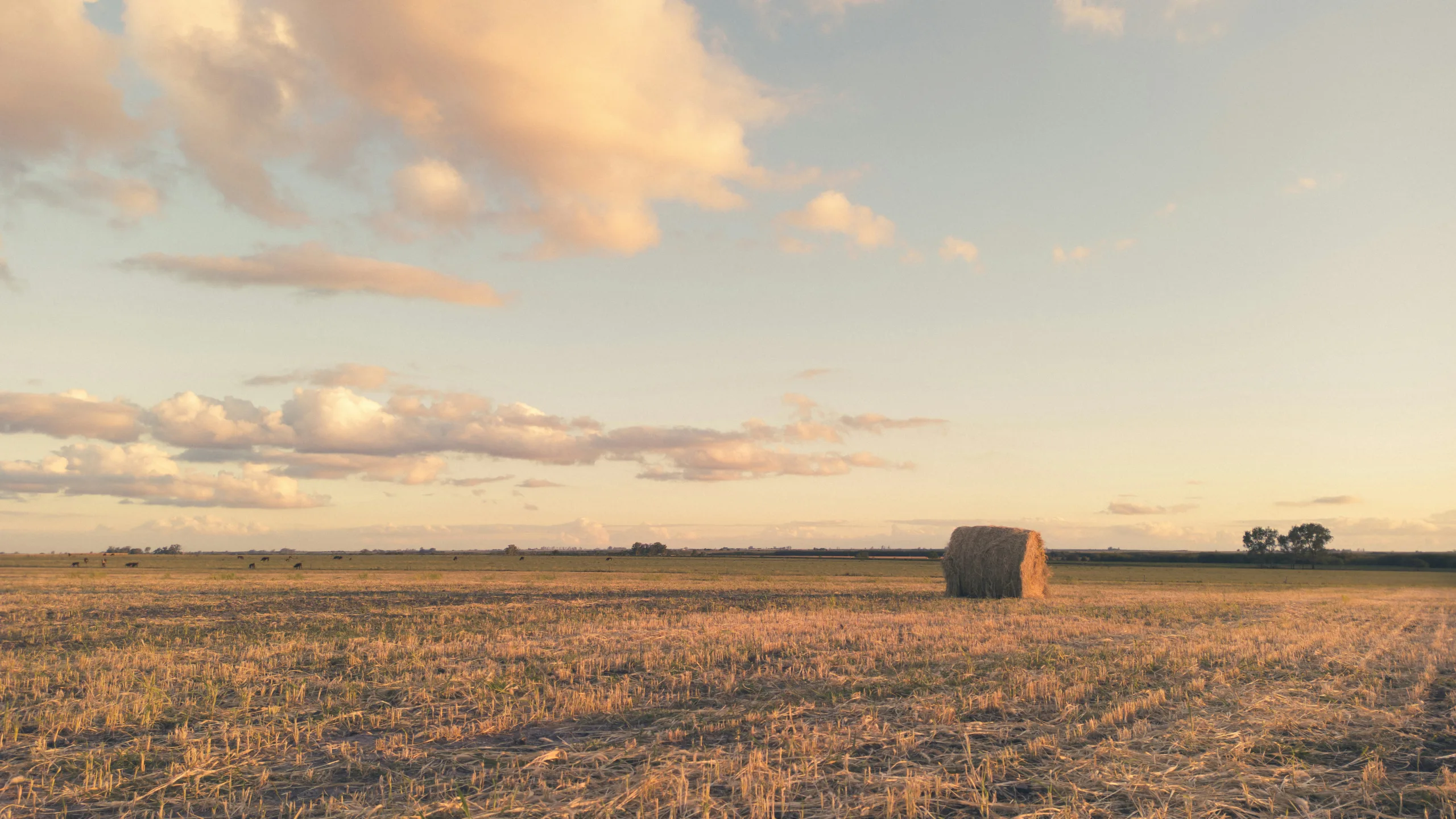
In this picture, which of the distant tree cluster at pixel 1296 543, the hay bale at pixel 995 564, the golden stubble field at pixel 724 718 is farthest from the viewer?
the distant tree cluster at pixel 1296 543

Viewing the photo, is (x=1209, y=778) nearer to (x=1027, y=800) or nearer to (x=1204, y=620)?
(x=1027, y=800)

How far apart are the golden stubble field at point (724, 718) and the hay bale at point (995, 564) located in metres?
9.54

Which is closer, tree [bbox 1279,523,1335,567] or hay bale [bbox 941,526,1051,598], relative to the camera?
hay bale [bbox 941,526,1051,598]

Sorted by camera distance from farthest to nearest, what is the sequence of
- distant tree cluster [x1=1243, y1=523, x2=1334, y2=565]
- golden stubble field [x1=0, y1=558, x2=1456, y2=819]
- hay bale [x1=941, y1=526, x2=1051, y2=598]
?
1. distant tree cluster [x1=1243, y1=523, x2=1334, y2=565]
2. hay bale [x1=941, y1=526, x2=1051, y2=598]
3. golden stubble field [x1=0, y1=558, x2=1456, y2=819]

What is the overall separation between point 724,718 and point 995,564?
23198 millimetres

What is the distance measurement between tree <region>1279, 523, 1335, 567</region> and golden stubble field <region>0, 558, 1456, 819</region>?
454ft

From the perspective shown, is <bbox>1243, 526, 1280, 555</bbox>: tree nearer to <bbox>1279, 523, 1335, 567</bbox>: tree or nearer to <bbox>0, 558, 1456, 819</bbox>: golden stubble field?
<bbox>1279, 523, 1335, 567</bbox>: tree

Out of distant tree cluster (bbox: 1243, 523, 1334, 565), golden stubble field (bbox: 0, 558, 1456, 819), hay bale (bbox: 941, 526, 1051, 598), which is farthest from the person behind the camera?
distant tree cluster (bbox: 1243, 523, 1334, 565)

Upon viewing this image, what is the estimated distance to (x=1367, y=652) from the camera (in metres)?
14.4

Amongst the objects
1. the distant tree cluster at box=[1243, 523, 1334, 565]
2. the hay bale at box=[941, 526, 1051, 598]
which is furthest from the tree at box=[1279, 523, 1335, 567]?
the hay bale at box=[941, 526, 1051, 598]

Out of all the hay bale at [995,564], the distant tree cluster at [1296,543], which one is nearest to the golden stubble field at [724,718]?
the hay bale at [995,564]

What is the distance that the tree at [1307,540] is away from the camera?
132750mm

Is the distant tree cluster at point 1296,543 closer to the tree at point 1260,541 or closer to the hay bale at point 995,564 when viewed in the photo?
the tree at point 1260,541

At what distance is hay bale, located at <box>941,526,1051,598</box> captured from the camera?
29531mm
